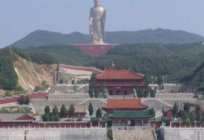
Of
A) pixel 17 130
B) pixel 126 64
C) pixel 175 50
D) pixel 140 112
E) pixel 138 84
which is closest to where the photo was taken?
pixel 17 130

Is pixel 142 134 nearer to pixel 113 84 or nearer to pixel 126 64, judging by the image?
pixel 113 84

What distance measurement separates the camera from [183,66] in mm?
80125

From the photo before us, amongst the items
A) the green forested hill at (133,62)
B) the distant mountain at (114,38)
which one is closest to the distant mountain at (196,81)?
the green forested hill at (133,62)

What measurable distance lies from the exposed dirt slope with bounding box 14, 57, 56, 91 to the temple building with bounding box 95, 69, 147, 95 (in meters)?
7.37

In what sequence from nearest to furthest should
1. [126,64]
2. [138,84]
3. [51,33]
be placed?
[138,84] → [126,64] → [51,33]

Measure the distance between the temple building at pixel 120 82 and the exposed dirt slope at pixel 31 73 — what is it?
290 inches

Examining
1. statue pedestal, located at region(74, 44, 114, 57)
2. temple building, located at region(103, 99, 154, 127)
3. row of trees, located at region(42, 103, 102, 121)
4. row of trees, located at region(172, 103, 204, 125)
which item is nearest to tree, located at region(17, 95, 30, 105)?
row of trees, located at region(42, 103, 102, 121)

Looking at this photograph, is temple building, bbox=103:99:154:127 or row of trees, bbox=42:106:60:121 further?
row of trees, bbox=42:106:60:121

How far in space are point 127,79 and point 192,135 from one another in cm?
1667

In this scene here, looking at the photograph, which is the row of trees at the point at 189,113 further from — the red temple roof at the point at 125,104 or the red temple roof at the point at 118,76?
the red temple roof at the point at 118,76

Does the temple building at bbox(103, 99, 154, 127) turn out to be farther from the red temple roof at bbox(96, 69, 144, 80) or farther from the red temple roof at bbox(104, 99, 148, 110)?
the red temple roof at bbox(96, 69, 144, 80)

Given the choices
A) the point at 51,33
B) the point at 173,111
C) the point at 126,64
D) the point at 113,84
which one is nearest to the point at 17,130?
the point at 173,111

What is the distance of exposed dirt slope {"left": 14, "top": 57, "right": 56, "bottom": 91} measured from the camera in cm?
6419

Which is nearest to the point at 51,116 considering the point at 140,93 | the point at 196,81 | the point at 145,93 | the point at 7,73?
the point at 145,93
